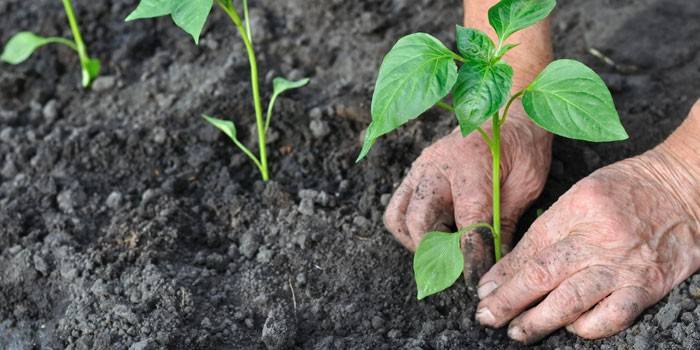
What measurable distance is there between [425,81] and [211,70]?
1.43 m

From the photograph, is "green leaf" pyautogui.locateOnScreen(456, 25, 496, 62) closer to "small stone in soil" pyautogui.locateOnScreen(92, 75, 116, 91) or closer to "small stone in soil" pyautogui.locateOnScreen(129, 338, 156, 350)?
"small stone in soil" pyautogui.locateOnScreen(129, 338, 156, 350)

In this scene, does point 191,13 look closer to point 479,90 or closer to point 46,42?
point 479,90

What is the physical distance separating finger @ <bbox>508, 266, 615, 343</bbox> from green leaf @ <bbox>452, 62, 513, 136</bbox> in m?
0.47

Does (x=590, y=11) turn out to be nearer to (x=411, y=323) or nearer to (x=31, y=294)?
(x=411, y=323)

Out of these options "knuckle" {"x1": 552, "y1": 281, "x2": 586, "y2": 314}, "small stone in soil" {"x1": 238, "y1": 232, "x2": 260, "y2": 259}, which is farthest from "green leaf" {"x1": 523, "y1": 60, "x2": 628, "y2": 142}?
"small stone in soil" {"x1": 238, "y1": 232, "x2": 260, "y2": 259}

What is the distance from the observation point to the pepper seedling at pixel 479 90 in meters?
1.69

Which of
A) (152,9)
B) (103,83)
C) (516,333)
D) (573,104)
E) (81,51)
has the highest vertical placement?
(152,9)

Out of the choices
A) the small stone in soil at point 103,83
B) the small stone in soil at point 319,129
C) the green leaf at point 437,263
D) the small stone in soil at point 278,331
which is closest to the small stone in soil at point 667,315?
the green leaf at point 437,263

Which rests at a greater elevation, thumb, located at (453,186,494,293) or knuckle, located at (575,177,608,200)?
knuckle, located at (575,177,608,200)

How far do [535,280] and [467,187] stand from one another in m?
0.31

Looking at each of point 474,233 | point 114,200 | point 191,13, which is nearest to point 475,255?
point 474,233

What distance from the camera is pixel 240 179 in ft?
8.66

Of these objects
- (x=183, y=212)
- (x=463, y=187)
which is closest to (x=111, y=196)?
(x=183, y=212)

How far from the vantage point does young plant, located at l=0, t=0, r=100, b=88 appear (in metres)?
2.91
